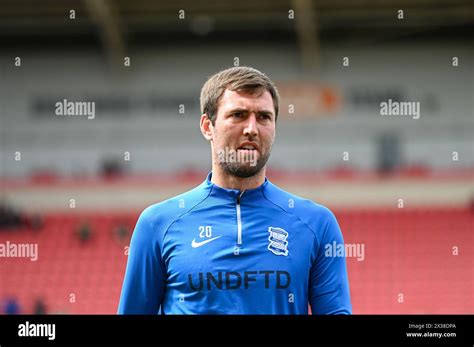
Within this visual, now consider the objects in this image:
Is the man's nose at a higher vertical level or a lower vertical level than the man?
higher

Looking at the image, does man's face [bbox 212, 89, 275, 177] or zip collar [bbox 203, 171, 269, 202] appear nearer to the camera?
man's face [bbox 212, 89, 275, 177]

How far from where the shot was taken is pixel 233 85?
2164 millimetres

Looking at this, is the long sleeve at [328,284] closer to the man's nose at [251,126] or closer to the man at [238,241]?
the man at [238,241]

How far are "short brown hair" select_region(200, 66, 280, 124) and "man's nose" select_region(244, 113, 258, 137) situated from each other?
81 mm

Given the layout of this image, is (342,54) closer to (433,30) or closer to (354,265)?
(433,30)

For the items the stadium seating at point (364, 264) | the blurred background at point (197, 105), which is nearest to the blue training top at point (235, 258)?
the stadium seating at point (364, 264)

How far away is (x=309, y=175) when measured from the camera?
12.6m

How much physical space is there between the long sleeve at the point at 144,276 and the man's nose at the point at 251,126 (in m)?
0.41

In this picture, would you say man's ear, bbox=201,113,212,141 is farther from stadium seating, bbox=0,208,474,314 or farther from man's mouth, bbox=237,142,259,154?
stadium seating, bbox=0,208,474,314

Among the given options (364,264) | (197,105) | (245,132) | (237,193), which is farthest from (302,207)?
(197,105)

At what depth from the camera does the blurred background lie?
12234mm

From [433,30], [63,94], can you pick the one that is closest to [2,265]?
[63,94]

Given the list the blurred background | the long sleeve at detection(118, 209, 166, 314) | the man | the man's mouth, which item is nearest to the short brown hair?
the man
